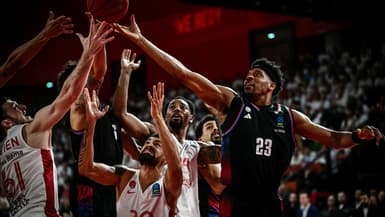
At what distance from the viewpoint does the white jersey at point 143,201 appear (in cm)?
502

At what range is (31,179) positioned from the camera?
14.5 ft

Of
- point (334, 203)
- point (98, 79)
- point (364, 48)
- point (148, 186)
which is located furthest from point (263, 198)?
point (364, 48)

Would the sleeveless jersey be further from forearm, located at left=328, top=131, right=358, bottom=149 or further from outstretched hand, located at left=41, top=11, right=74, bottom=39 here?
outstretched hand, located at left=41, top=11, right=74, bottom=39

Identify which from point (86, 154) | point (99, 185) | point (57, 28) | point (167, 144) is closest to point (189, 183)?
point (167, 144)

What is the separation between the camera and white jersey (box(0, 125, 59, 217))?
14.4 ft

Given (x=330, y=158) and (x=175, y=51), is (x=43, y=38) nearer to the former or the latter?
(x=330, y=158)

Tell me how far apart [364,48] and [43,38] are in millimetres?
12779

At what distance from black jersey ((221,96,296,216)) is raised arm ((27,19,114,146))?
113 centimetres

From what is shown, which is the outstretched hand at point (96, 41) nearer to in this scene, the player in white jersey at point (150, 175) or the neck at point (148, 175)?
the player in white jersey at point (150, 175)

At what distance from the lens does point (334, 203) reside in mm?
10430

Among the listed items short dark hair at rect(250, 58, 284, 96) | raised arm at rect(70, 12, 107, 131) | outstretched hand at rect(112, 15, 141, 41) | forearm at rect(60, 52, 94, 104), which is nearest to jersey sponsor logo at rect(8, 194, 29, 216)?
forearm at rect(60, 52, 94, 104)

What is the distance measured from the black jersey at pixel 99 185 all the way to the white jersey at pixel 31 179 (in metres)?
0.76

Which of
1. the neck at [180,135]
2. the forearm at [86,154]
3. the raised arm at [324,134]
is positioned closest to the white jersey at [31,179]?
the forearm at [86,154]

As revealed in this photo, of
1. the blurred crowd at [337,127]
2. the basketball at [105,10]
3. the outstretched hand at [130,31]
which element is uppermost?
the basketball at [105,10]
